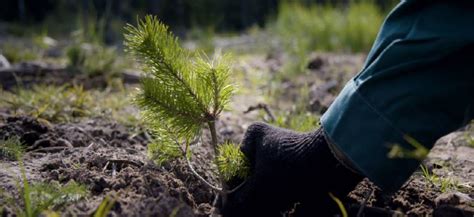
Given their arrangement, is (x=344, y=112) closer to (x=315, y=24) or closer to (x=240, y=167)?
(x=240, y=167)

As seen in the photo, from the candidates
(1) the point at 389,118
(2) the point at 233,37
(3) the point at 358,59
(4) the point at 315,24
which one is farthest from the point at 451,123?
(2) the point at 233,37

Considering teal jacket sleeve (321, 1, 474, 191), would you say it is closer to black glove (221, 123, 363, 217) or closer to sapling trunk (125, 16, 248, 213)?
black glove (221, 123, 363, 217)

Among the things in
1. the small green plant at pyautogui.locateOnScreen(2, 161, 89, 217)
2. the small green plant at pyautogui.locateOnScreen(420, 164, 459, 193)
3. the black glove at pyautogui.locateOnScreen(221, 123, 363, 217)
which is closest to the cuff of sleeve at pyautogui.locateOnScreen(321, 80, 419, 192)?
the black glove at pyautogui.locateOnScreen(221, 123, 363, 217)

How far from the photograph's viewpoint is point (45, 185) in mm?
1560

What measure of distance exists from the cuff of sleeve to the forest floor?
147mm

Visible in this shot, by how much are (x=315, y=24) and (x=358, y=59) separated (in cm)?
107

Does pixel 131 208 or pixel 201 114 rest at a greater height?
pixel 201 114

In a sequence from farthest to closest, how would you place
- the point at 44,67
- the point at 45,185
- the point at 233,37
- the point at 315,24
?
1. the point at 233,37
2. the point at 315,24
3. the point at 44,67
4. the point at 45,185

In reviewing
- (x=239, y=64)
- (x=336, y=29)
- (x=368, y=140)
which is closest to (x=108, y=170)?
(x=368, y=140)

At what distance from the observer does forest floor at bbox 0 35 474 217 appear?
1.59 metres

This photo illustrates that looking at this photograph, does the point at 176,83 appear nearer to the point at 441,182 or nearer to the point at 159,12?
the point at 441,182

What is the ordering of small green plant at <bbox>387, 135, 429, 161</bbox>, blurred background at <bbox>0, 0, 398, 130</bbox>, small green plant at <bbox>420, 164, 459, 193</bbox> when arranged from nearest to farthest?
small green plant at <bbox>387, 135, 429, 161</bbox>, small green plant at <bbox>420, 164, 459, 193</bbox>, blurred background at <bbox>0, 0, 398, 130</bbox>

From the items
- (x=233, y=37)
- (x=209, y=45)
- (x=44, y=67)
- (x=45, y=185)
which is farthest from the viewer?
(x=233, y=37)

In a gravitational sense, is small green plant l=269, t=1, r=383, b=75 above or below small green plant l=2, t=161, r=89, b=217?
below
